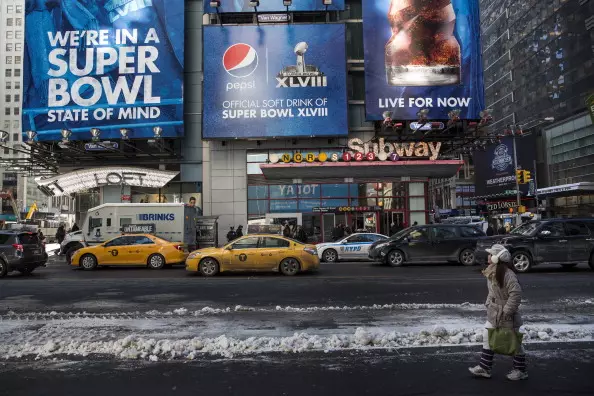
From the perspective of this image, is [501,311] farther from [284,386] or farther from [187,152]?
[187,152]

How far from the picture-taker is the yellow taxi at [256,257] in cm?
1457

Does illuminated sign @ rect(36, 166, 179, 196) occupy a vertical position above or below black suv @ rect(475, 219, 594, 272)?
above

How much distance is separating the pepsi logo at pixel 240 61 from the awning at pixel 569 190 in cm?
3807

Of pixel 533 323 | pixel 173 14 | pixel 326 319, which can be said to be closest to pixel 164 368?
pixel 326 319

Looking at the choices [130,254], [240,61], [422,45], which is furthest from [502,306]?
[422,45]

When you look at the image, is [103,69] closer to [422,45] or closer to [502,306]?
[422,45]

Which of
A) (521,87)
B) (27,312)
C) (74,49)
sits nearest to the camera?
(27,312)

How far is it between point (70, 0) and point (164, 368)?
30637mm

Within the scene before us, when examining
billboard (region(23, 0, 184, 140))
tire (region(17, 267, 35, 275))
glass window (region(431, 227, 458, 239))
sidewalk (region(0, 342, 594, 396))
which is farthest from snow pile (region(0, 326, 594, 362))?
billboard (region(23, 0, 184, 140))

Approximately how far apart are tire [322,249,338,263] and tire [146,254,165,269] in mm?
6905

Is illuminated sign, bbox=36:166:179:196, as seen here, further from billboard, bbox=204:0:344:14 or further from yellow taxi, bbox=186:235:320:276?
yellow taxi, bbox=186:235:320:276

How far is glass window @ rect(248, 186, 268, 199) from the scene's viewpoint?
29048 mm

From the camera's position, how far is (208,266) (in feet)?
48.2

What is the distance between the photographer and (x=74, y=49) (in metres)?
28.5
